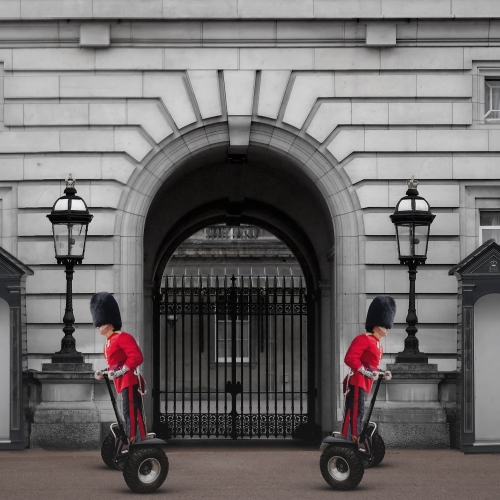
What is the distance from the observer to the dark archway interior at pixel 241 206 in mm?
17781

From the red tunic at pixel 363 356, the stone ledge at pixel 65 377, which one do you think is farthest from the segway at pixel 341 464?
the stone ledge at pixel 65 377

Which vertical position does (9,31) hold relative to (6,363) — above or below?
above

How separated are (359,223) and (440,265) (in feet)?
3.36

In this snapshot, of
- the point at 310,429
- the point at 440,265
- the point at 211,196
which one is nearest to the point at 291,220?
the point at 211,196

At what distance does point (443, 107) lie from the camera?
14688 mm

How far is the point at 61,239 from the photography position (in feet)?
44.6

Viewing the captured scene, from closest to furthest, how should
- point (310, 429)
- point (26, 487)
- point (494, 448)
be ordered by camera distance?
1. point (26, 487)
2. point (494, 448)
3. point (310, 429)

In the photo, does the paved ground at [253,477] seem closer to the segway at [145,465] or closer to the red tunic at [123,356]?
the segway at [145,465]

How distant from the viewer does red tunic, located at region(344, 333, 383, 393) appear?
1105cm

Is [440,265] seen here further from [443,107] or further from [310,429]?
[310,429]

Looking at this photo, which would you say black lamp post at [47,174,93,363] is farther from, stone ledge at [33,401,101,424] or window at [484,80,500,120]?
window at [484,80,500,120]

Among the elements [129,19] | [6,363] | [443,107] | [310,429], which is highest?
[129,19]

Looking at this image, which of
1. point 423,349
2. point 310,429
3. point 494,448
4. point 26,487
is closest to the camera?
point 26,487

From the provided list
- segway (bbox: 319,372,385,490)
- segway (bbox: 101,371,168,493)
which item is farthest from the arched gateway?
segway (bbox: 101,371,168,493)
